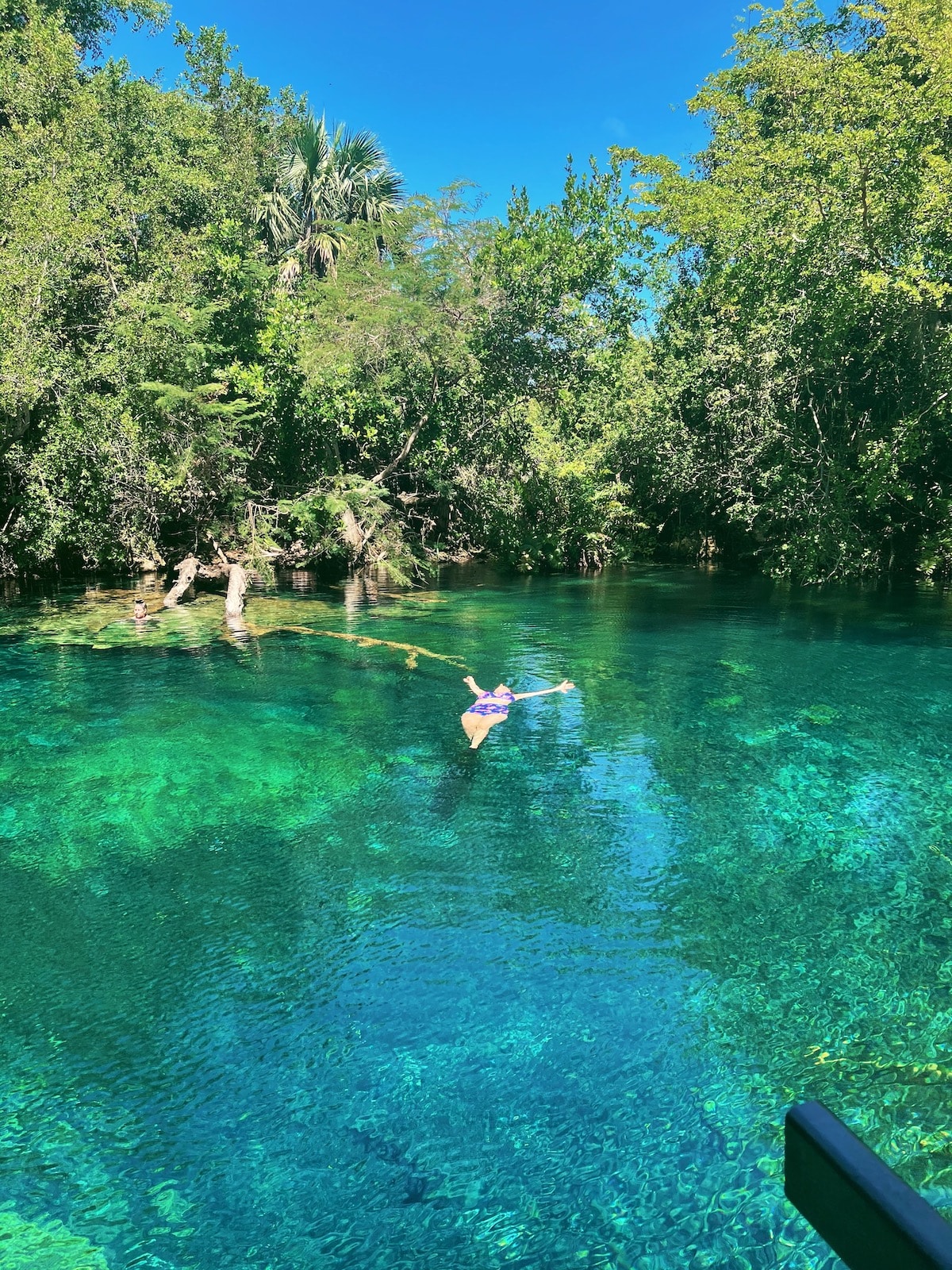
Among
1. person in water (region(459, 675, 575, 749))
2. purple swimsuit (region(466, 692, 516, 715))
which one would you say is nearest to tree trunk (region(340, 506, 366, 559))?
person in water (region(459, 675, 575, 749))

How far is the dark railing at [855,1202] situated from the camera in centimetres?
77

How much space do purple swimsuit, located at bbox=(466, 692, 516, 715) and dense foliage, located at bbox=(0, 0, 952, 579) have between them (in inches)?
468

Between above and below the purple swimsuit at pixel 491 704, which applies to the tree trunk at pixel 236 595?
above

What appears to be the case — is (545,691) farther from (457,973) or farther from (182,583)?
(182,583)

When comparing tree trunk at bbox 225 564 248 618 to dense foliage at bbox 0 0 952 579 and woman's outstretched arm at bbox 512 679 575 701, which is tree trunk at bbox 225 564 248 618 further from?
woman's outstretched arm at bbox 512 679 575 701

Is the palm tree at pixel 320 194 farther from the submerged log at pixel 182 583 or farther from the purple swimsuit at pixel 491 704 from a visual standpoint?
the purple swimsuit at pixel 491 704

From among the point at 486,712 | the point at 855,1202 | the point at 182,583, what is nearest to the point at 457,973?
the point at 855,1202

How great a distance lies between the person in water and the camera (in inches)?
387

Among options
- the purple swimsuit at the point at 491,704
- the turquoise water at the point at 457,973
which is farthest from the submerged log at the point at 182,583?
the purple swimsuit at the point at 491,704

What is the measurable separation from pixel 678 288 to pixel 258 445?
1506 cm

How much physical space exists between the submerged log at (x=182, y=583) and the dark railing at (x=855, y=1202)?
18.9 meters

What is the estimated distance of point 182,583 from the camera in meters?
19.0

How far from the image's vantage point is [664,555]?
32.4m

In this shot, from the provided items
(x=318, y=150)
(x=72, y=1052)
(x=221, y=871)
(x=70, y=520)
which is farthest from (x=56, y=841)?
(x=318, y=150)
